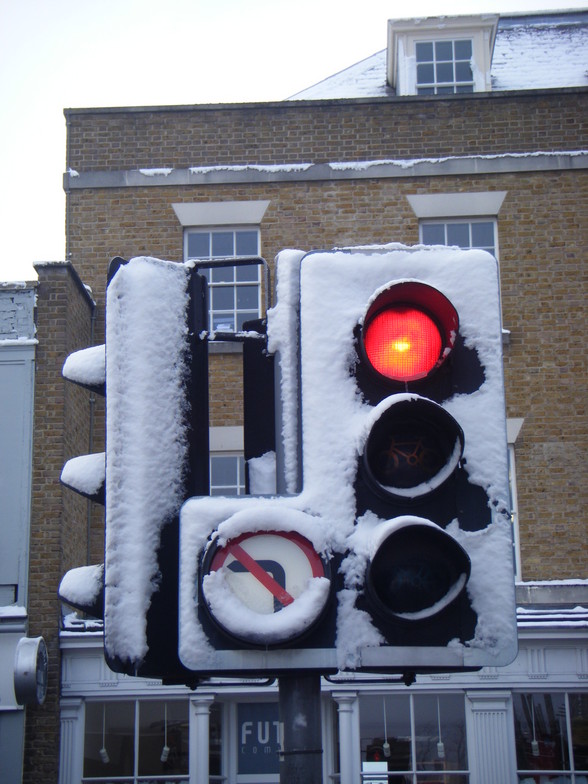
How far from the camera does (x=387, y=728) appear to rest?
12547 mm

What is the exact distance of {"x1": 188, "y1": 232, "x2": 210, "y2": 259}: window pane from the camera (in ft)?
45.2

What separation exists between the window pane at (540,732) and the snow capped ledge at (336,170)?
660cm

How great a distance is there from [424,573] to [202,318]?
0.62 m

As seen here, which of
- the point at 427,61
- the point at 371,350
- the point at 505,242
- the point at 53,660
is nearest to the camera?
the point at 371,350

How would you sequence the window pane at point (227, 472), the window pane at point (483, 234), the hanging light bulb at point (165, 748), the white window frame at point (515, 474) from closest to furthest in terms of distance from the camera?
the hanging light bulb at point (165, 748) < the white window frame at point (515, 474) < the window pane at point (227, 472) < the window pane at point (483, 234)

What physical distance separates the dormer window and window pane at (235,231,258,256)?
11.6ft

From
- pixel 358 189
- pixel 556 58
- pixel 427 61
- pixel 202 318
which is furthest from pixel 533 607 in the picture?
pixel 202 318

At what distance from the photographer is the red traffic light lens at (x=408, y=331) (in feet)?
5.81

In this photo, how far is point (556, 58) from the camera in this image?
55.4ft

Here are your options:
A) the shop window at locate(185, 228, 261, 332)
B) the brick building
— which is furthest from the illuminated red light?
the shop window at locate(185, 228, 261, 332)

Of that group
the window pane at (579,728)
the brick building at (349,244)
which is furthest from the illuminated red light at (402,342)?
the window pane at (579,728)

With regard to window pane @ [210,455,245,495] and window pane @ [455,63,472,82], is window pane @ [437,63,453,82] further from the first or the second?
window pane @ [210,455,245,495]

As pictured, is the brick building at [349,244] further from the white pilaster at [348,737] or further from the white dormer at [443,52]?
the white dormer at [443,52]

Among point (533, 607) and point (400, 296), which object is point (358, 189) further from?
point (400, 296)
